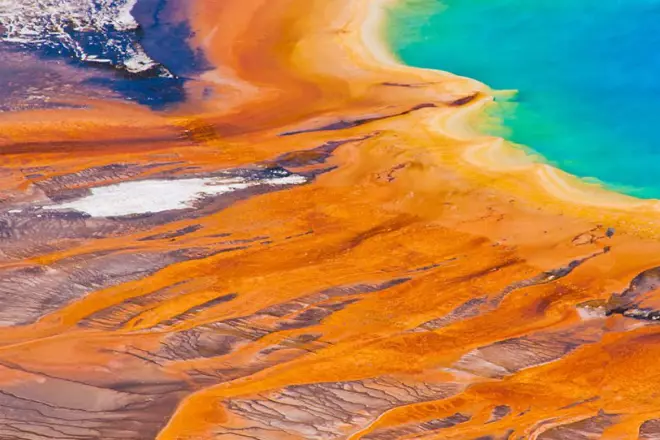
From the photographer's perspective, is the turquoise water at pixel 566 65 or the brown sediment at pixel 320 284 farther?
the turquoise water at pixel 566 65

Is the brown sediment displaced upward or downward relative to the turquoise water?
downward

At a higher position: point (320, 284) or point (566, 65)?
point (566, 65)

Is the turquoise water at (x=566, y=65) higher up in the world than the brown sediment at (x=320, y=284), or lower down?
higher up

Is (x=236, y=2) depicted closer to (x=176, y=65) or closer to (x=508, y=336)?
(x=176, y=65)

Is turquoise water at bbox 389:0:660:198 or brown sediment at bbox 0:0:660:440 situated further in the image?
turquoise water at bbox 389:0:660:198

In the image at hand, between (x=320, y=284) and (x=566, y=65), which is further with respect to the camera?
(x=566, y=65)
